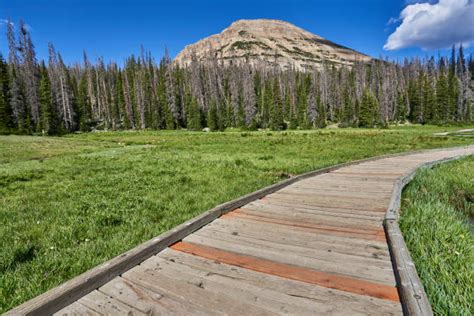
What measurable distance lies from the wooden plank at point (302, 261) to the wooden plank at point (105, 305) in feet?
4.73

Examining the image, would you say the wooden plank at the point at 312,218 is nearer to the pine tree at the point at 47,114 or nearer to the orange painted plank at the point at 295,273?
the orange painted plank at the point at 295,273

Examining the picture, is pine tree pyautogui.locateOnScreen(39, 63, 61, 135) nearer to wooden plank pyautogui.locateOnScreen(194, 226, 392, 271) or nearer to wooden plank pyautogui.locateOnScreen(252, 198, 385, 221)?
wooden plank pyautogui.locateOnScreen(252, 198, 385, 221)

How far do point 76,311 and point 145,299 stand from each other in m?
0.65

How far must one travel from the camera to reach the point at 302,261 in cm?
347

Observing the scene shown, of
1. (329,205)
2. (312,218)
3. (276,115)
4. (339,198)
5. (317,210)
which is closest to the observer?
(312,218)

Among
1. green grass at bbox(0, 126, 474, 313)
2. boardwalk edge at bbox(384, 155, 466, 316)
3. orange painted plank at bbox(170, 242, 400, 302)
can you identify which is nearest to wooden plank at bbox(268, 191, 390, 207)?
boardwalk edge at bbox(384, 155, 466, 316)

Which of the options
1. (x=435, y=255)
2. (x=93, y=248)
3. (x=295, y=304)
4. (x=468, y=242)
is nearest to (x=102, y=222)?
(x=93, y=248)

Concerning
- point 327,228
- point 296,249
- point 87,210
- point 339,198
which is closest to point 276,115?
point 339,198

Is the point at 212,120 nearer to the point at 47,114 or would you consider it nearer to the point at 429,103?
the point at 47,114

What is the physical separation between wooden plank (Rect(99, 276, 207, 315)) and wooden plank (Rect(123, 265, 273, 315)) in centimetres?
6

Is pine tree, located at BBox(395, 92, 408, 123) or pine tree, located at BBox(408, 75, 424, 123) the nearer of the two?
pine tree, located at BBox(408, 75, 424, 123)

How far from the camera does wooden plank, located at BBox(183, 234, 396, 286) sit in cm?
307

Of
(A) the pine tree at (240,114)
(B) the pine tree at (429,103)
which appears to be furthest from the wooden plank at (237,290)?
(B) the pine tree at (429,103)

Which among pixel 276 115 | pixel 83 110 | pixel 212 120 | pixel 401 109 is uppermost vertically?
pixel 83 110
